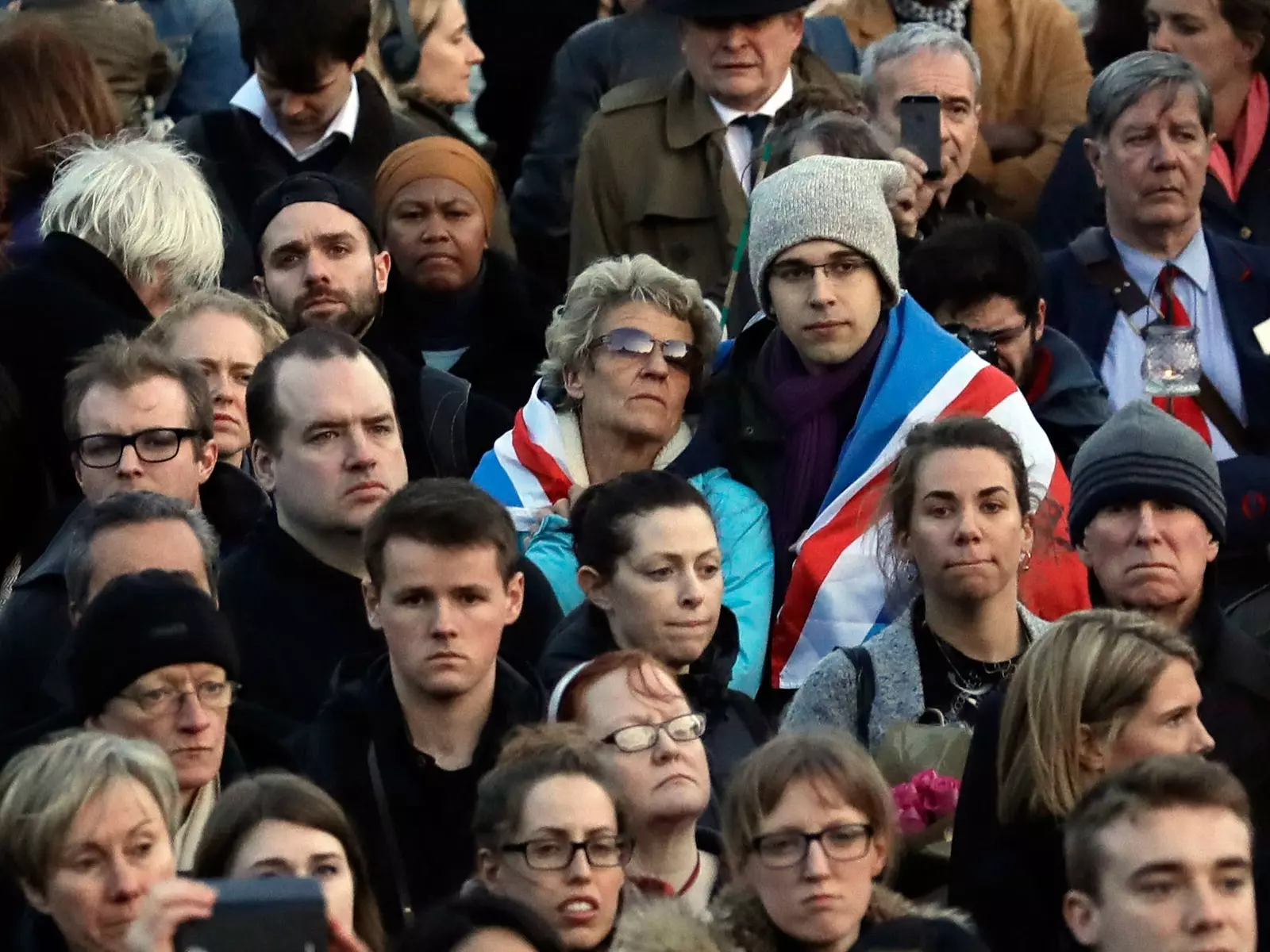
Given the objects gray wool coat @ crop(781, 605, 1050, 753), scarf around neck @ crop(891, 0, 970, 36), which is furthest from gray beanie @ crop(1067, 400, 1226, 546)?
scarf around neck @ crop(891, 0, 970, 36)

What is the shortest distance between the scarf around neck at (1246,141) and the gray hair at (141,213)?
10.1ft

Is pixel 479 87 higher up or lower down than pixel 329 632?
higher up

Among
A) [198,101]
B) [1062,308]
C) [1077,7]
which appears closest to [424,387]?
[1062,308]

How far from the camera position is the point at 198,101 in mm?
11062

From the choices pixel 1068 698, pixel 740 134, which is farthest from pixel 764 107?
pixel 1068 698

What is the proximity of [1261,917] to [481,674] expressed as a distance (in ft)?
5.54

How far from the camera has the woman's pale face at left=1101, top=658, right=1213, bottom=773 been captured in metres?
6.60

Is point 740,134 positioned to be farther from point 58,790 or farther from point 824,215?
point 58,790

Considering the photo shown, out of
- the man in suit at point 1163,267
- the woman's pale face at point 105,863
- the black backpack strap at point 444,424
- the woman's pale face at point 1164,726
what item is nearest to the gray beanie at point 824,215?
the black backpack strap at point 444,424

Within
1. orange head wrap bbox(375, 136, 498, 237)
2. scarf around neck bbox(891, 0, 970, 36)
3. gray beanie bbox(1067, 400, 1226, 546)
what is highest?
scarf around neck bbox(891, 0, 970, 36)

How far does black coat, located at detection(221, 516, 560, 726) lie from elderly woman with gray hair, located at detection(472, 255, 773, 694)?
0.61 m

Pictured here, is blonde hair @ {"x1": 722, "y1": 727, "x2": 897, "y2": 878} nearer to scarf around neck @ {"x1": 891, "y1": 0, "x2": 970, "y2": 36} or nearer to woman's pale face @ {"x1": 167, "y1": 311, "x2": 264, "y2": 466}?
woman's pale face @ {"x1": 167, "y1": 311, "x2": 264, "y2": 466}

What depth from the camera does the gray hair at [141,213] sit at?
28.1 ft

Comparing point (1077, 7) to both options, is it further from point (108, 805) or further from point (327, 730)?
point (108, 805)
